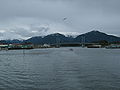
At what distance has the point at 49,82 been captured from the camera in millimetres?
19828

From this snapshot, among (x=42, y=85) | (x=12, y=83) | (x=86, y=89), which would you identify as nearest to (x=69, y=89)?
(x=86, y=89)

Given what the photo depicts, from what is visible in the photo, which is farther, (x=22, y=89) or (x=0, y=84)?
(x=0, y=84)

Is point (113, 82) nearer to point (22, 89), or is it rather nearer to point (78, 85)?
point (78, 85)

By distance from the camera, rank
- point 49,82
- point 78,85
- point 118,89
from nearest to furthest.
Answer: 1. point 118,89
2. point 78,85
3. point 49,82

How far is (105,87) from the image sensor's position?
691 inches

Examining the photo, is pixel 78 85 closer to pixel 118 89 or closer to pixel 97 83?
pixel 97 83

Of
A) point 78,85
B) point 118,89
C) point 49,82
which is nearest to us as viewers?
point 118,89

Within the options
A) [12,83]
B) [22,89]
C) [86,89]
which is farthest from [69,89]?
[12,83]

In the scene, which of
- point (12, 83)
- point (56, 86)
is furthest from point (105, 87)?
point (12, 83)

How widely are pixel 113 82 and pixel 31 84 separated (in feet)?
26.1

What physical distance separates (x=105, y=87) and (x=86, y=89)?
1.85 meters

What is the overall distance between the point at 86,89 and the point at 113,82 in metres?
3.94

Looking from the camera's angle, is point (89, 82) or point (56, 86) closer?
point (56, 86)

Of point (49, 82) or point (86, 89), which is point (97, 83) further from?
point (49, 82)
